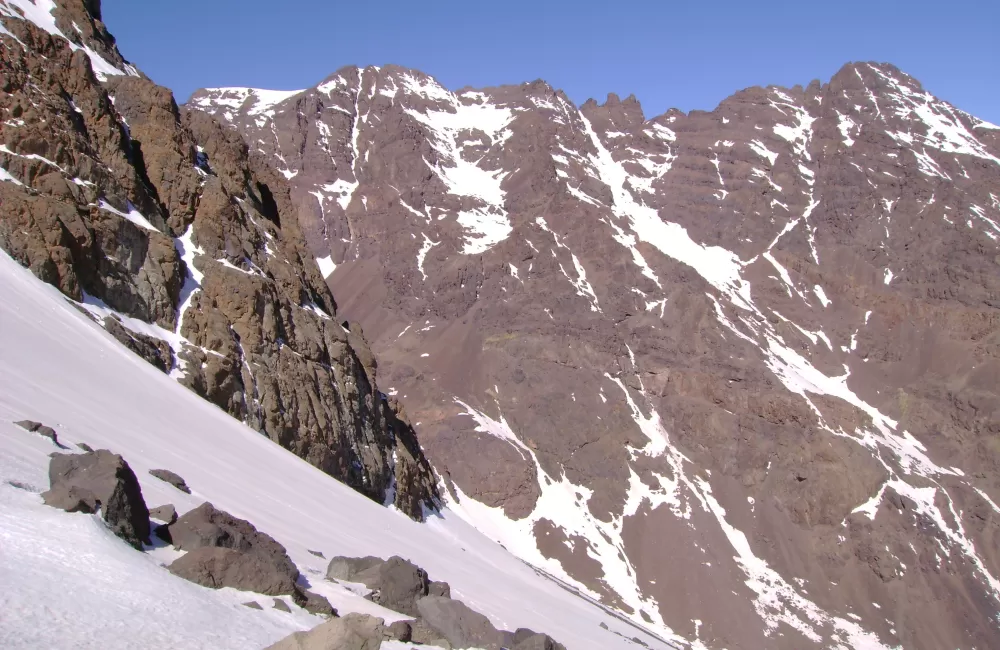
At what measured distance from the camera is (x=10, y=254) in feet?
84.4

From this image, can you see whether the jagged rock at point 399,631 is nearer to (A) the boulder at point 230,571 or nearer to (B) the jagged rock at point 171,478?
(A) the boulder at point 230,571

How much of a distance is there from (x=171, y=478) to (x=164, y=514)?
3334 millimetres

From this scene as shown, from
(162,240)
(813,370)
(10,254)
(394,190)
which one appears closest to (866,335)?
(813,370)

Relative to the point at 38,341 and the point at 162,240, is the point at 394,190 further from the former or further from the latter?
the point at 38,341

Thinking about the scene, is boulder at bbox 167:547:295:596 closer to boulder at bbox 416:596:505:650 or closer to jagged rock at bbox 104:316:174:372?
boulder at bbox 416:596:505:650

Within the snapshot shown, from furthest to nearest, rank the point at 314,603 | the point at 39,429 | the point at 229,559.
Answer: the point at 39,429 < the point at 314,603 < the point at 229,559

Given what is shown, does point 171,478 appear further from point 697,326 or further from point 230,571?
→ point 697,326

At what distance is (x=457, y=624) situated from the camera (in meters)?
13.1

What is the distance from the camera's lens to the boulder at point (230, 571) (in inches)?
408

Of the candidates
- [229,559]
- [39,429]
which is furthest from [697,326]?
[229,559]

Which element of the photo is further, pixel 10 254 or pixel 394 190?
pixel 394 190

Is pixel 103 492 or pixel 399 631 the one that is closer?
pixel 103 492

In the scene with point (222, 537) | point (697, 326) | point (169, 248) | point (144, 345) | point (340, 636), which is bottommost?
point (222, 537)

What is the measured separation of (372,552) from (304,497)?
3.42 meters
